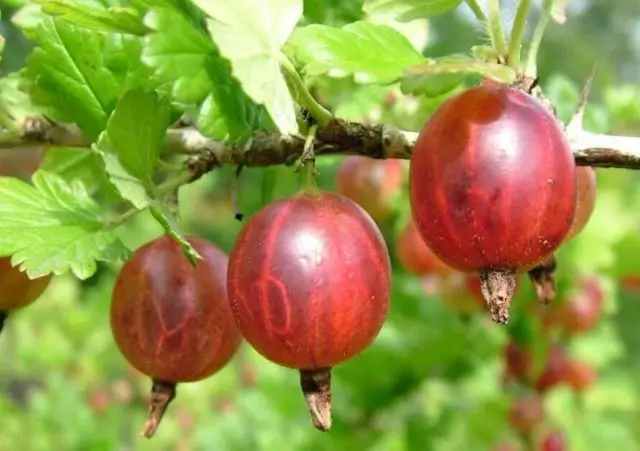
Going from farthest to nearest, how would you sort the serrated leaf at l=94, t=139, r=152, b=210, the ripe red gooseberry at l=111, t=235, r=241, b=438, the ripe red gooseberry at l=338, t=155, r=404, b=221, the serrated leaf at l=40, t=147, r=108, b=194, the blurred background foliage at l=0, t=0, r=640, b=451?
the ripe red gooseberry at l=338, t=155, r=404, b=221
the blurred background foliage at l=0, t=0, r=640, b=451
the serrated leaf at l=40, t=147, r=108, b=194
the ripe red gooseberry at l=111, t=235, r=241, b=438
the serrated leaf at l=94, t=139, r=152, b=210

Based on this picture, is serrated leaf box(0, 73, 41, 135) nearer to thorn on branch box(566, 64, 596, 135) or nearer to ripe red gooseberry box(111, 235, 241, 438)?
ripe red gooseberry box(111, 235, 241, 438)

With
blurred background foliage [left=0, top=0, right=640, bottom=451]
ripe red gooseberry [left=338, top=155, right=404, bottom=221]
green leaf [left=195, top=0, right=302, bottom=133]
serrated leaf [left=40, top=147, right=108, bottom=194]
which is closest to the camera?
green leaf [left=195, top=0, right=302, bottom=133]

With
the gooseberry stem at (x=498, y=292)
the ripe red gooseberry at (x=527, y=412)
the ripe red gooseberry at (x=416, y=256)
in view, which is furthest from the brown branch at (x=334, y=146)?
the ripe red gooseberry at (x=527, y=412)

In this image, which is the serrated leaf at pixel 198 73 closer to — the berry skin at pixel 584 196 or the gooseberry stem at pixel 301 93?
the gooseberry stem at pixel 301 93

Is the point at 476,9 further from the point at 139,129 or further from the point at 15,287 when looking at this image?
the point at 15,287

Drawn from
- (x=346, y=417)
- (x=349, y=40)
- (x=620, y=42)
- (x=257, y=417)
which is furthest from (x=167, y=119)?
(x=620, y=42)

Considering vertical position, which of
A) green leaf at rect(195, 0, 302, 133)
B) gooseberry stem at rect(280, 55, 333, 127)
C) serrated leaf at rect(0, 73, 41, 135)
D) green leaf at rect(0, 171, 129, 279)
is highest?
green leaf at rect(195, 0, 302, 133)

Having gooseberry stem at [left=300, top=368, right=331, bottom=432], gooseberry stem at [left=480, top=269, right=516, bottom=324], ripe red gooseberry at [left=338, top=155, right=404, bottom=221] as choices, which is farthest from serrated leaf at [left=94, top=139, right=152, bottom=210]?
ripe red gooseberry at [left=338, top=155, right=404, bottom=221]
